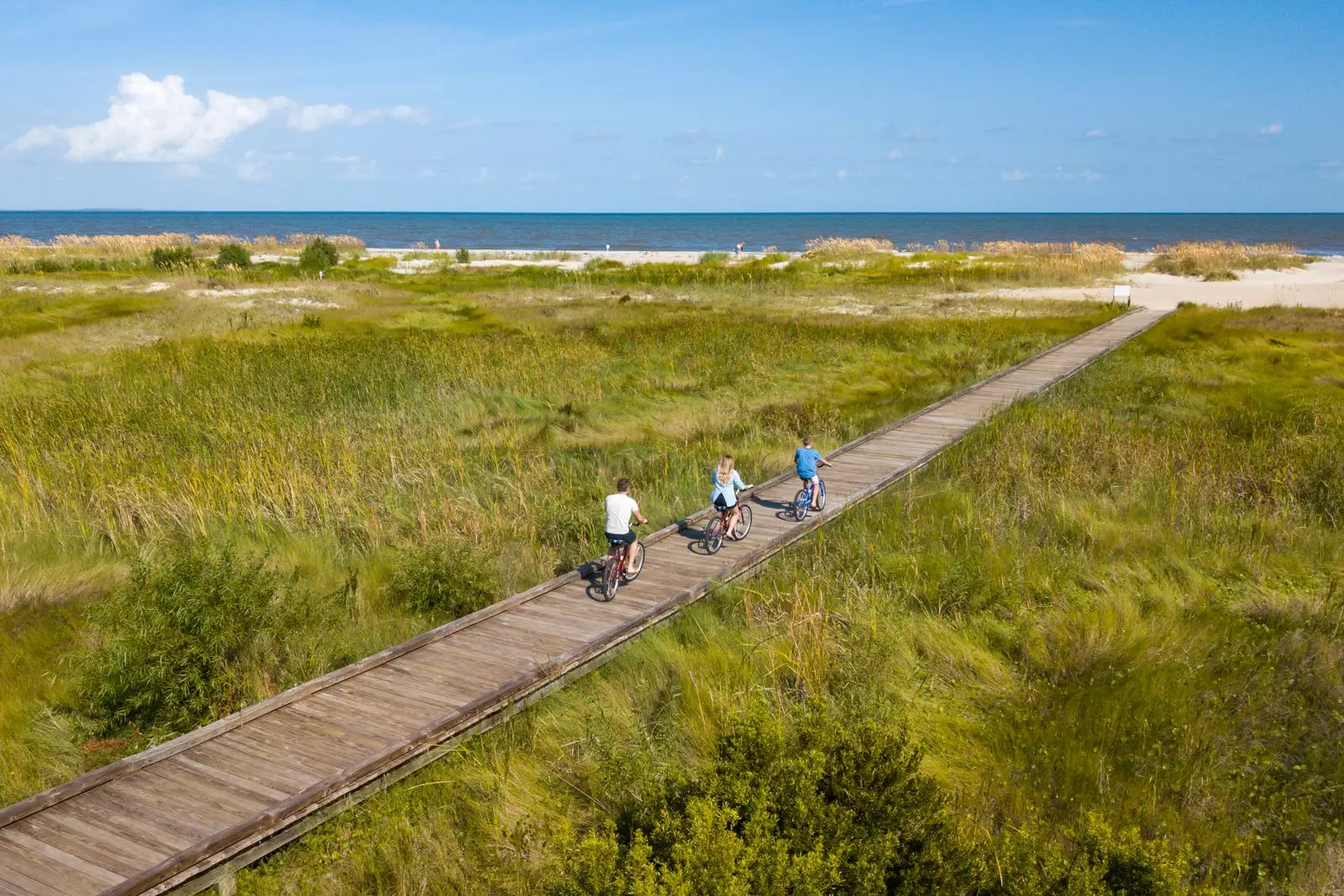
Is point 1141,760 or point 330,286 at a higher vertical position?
point 330,286

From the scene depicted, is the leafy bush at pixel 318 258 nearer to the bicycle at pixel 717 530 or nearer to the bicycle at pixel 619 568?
the bicycle at pixel 717 530

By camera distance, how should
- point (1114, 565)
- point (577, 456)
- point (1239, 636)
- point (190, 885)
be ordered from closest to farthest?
point (190, 885)
point (1239, 636)
point (1114, 565)
point (577, 456)

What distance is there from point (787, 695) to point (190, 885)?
4579 millimetres

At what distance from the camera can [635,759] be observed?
20.1ft

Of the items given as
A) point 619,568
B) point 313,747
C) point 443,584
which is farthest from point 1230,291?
point 313,747

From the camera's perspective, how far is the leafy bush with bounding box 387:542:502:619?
9.67 metres

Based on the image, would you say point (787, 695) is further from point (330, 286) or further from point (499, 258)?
point (499, 258)

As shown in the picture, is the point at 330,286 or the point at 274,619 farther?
the point at 330,286

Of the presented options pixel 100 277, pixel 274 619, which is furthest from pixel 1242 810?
pixel 100 277

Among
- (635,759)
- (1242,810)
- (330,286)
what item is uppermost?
(330,286)

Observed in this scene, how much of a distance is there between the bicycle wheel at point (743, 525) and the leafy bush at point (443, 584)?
2983 millimetres

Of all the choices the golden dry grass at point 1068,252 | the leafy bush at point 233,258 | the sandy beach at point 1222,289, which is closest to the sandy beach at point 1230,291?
the sandy beach at point 1222,289

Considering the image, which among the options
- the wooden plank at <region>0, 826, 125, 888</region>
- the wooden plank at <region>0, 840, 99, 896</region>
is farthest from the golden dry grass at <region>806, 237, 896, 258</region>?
the wooden plank at <region>0, 840, 99, 896</region>

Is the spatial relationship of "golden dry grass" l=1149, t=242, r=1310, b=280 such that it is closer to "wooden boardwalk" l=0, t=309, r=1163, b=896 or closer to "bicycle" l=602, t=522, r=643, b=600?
"bicycle" l=602, t=522, r=643, b=600
